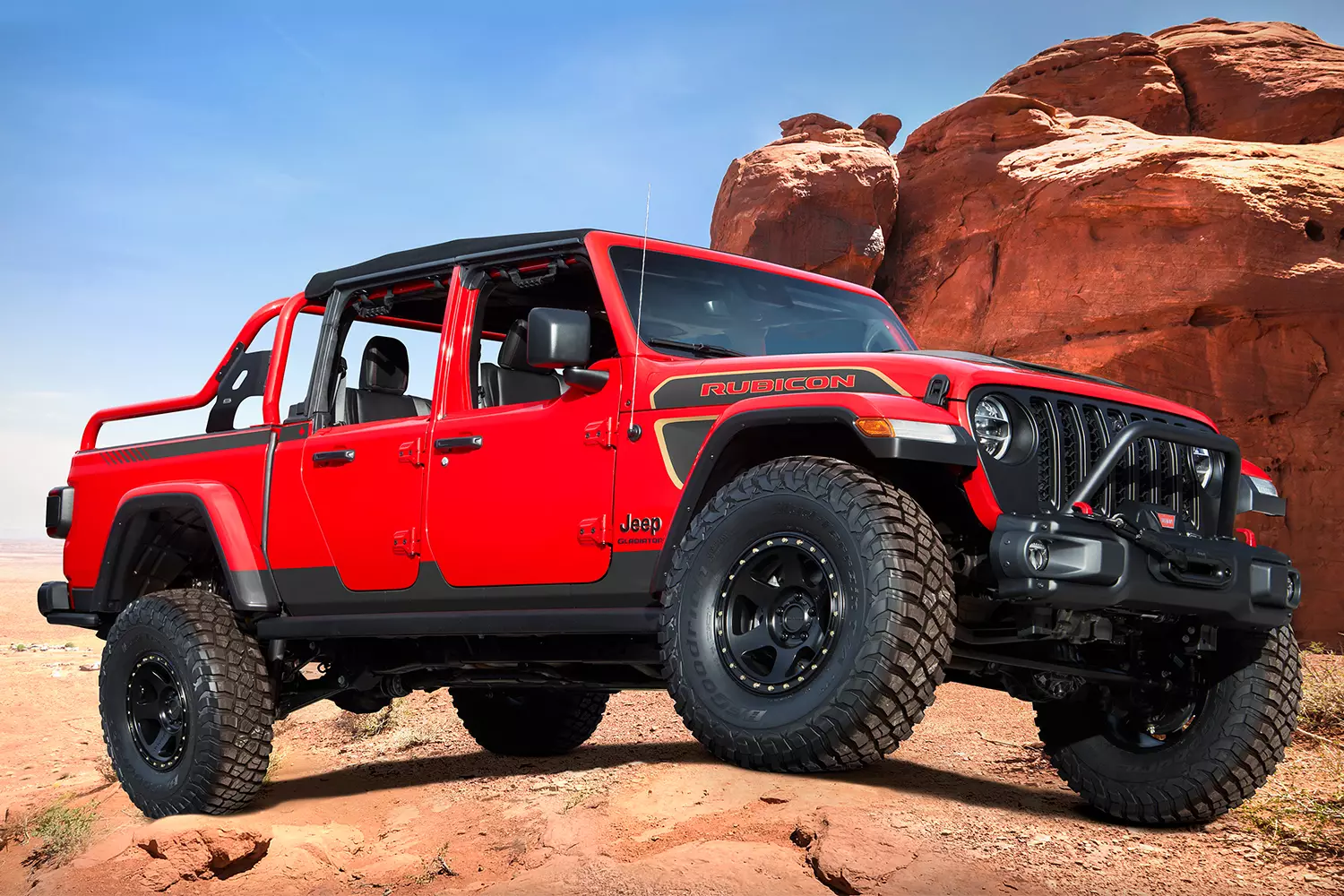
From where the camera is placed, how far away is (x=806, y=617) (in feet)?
13.4

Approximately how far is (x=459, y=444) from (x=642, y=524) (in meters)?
1.07

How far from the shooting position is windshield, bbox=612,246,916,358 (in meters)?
5.04

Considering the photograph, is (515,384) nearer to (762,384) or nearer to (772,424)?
(762,384)

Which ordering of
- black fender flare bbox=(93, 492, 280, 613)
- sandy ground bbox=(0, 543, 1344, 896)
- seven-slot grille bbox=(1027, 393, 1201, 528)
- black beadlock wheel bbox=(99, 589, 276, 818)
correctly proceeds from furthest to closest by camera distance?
black fender flare bbox=(93, 492, 280, 613), black beadlock wheel bbox=(99, 589, 276, 818), seven-slot grille bbox=(1027, 393, 1201, 528), sandy ground bbox=(0, 543, 1344, 896)

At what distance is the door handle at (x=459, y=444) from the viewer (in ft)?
17.0

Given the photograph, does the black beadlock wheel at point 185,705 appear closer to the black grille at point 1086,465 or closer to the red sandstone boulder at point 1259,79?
the black grille at point 1086,465

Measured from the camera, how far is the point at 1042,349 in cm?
1797

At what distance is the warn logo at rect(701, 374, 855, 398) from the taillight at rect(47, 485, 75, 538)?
4.54 m

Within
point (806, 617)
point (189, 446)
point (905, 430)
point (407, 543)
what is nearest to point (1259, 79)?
point (189, 446)

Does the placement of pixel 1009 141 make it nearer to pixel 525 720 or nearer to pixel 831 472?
pixel 525 720

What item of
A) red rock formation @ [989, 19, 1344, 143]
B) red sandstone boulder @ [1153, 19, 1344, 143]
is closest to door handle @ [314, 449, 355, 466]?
red sandstone boulder @ [1153, 19, 1344, 143]

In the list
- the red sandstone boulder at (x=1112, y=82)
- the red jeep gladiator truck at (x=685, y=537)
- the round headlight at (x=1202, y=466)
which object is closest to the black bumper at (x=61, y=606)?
the red jeep gladiator truck at (x=685, y=537)

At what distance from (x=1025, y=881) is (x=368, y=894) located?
255 centimetres

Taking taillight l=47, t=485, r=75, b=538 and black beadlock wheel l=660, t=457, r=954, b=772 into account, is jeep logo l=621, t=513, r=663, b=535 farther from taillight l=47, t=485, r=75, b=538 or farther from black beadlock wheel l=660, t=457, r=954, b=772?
taillight l=47, t=485, r=75, b=538
